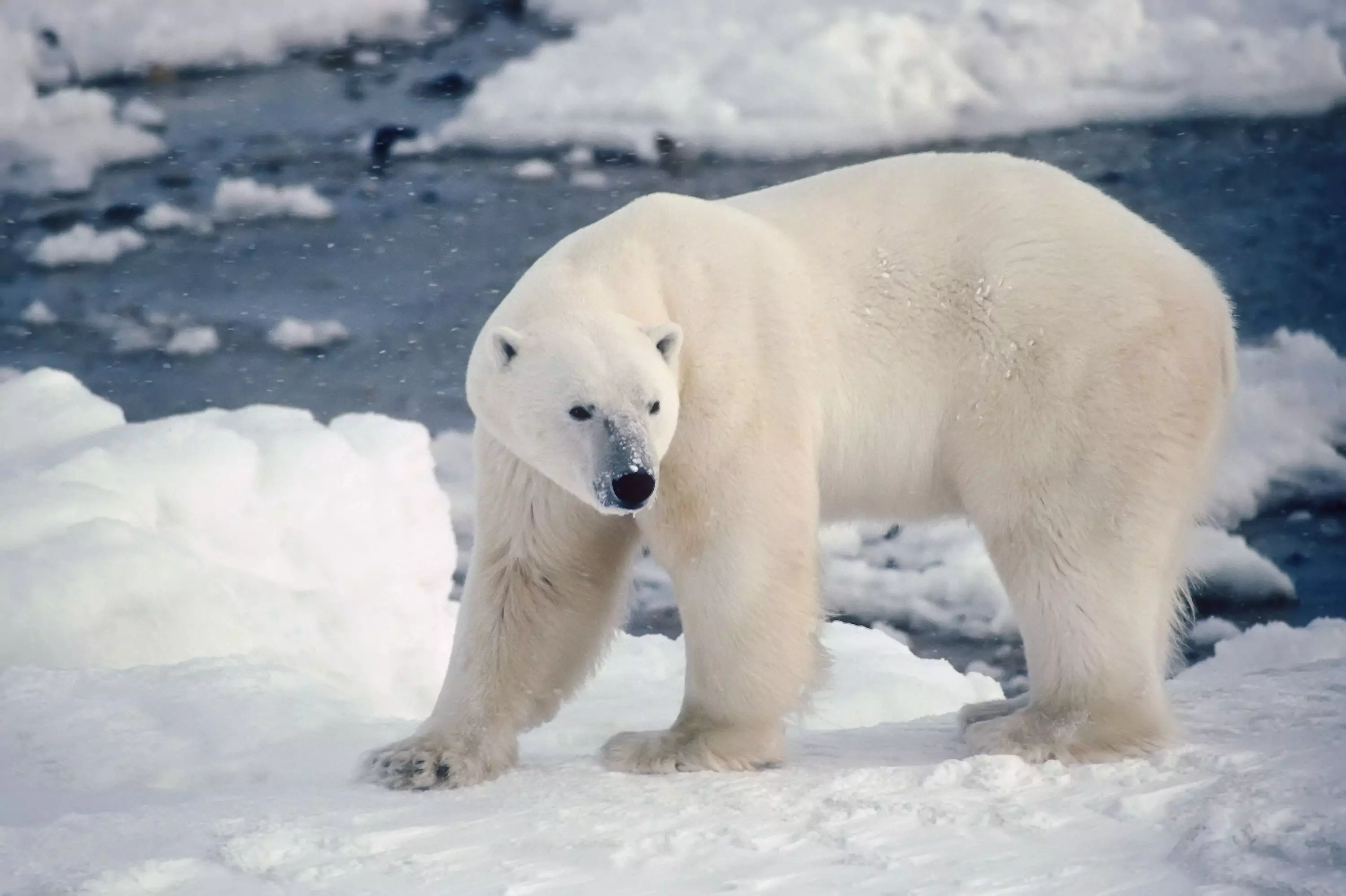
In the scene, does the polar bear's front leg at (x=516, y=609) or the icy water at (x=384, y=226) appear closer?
the polar bear's front leg at (x=516, y=609)

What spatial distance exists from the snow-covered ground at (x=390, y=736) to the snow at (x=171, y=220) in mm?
991

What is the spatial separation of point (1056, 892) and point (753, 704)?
0.98 m

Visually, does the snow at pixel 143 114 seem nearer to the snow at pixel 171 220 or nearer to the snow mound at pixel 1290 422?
the snow at pixel 171 220

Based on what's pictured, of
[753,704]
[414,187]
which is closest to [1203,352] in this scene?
[753,704]

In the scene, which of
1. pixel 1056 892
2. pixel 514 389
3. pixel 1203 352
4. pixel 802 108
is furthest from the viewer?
pixel 802 108

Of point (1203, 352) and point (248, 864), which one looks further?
point (1203, 352)

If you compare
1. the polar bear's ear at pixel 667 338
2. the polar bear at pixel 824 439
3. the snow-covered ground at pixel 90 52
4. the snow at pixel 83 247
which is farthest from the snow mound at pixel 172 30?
the polar bear's ear at pixel 667 338

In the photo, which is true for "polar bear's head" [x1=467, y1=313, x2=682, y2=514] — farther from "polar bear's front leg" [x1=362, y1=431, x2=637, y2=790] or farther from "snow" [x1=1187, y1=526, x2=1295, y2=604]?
"snow" [x1=1187, y1=526, x2=1295, y2=604]

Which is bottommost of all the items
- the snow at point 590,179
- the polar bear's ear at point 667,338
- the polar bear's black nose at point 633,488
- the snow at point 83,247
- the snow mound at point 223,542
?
the snow mound at point 223,542

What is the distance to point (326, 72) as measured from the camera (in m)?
7.28

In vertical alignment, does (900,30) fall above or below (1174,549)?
above

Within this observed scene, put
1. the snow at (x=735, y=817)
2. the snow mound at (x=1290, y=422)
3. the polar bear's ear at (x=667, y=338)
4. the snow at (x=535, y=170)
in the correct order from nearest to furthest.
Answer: the snow at (x=735, y=817), the polar bear's ear at (x=667, y=338), the snow mound at (x=1290, y=422), the snow at (x=535, y=170)

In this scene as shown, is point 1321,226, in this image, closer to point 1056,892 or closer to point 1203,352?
point 1203,352

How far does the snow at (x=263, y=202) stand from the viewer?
7383mm
